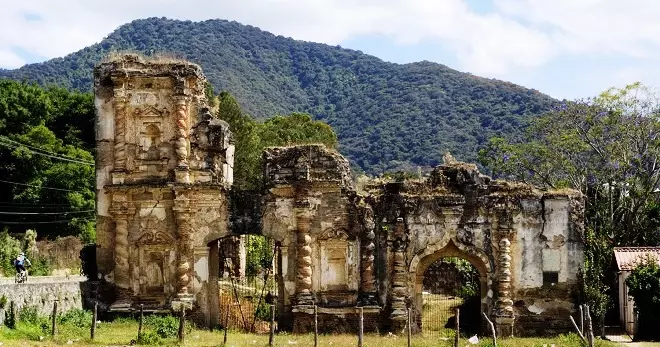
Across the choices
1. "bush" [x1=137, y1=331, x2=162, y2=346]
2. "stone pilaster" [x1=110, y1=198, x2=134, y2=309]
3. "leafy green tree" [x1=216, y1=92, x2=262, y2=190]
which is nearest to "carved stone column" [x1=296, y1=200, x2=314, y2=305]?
"bush" [x1=137, y1=331, x2=162, y2=346]

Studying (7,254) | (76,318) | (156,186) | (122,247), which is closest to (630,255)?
(156,186)

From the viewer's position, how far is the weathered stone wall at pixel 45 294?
20.8 metres

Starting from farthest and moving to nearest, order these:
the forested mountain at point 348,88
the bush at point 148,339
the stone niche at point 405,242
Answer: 1. the forested mountain at point 348,88
2. the stone niche at point 405,242
3. the bush at point 148,339

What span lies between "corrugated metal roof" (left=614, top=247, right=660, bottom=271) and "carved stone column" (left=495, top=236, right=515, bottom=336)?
12.7ft

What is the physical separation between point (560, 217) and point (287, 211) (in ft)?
27.5

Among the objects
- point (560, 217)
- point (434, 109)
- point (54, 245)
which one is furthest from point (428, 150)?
point (560, 217)

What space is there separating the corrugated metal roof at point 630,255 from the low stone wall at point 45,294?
1688 cm

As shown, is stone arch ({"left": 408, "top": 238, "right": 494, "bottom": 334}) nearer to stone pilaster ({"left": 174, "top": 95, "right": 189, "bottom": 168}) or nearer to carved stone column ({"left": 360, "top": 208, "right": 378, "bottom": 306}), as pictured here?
carved stone column ({"left": 360, "top": 208, "right": 378, "bottom": 306})

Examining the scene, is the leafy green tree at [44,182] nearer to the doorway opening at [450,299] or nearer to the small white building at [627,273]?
the doorway opening at [450,299]

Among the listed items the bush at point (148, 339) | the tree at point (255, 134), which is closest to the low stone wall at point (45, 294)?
the bush at point (148, 339)

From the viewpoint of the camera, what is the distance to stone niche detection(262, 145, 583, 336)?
24188 mm

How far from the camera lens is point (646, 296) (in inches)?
913

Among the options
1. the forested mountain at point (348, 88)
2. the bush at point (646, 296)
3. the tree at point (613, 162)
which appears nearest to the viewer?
the bush at point (646, 296)

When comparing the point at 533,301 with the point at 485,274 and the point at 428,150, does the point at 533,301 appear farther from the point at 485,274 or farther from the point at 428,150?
the point at 428,150
